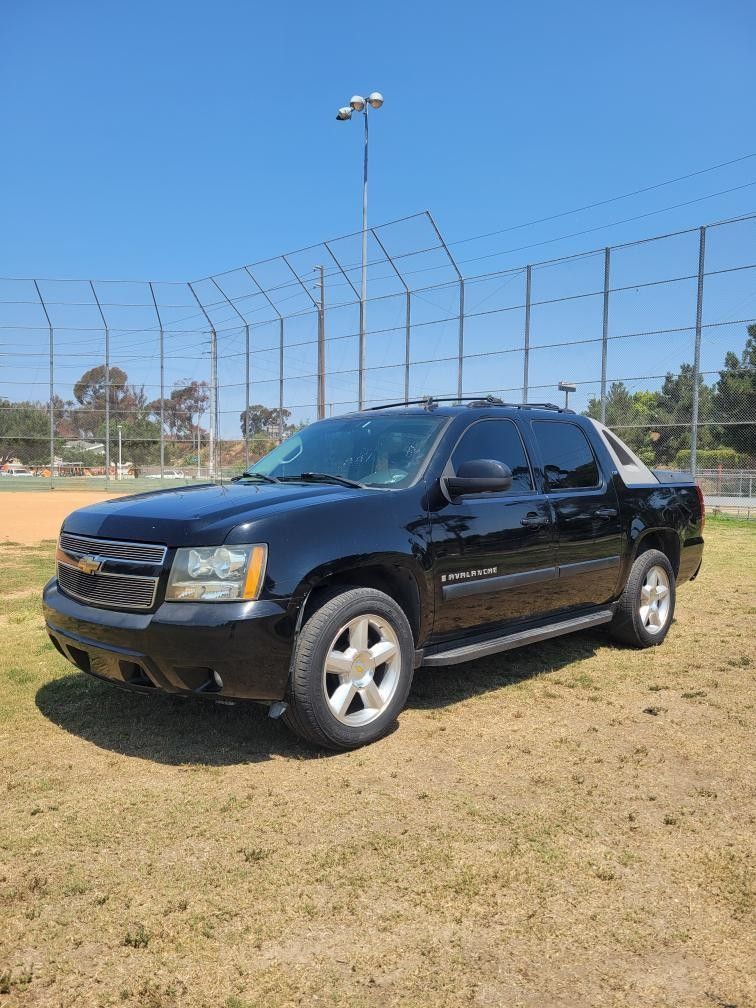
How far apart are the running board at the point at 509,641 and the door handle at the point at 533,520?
653 millimetres

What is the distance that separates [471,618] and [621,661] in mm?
1752

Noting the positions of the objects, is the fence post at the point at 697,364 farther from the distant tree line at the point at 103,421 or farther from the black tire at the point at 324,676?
the distant tree line at the point at 103,421

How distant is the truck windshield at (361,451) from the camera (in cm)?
453

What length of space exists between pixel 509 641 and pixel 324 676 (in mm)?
1413

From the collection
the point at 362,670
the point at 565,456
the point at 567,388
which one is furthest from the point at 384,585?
the point at 567,388

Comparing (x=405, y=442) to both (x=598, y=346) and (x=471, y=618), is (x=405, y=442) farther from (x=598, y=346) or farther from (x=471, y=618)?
(x=598, y=346)

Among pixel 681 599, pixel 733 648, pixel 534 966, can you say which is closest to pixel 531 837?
pixel 534 966

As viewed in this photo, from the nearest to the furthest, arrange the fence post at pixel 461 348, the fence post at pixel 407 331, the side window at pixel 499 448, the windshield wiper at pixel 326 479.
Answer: the windshield wiper at pixel 326 479 → the side window at pixel 499 448 → the fence post at pixel 461 348 → the fence post at pixel 407 331

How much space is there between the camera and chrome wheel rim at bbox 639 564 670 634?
5.92 m

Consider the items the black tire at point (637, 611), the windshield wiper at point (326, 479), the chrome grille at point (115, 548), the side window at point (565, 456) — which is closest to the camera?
the chrome grille at point (115, 548)

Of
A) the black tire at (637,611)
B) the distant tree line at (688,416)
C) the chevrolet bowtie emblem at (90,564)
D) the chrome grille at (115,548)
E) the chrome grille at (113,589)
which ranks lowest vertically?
the black tire at (637,611)

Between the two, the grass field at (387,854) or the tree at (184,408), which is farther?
the tree at (184,408)

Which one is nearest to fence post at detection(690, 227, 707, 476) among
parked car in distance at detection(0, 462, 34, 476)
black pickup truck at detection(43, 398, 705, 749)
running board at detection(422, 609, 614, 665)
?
black pickup truck at detection(43, 398, 705, 749)

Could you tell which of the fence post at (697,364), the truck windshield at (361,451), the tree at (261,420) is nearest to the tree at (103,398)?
the tree at (261,420)
